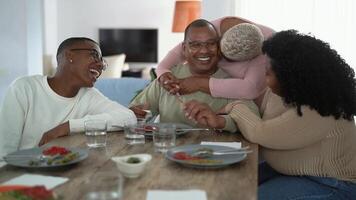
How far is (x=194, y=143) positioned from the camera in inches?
73.8

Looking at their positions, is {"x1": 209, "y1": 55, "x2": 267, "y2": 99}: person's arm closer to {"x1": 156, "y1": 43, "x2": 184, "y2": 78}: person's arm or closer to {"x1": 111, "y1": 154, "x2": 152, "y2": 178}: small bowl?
{"x1": 156, "y1": 43, "x2": 184, "y2": 78}: person's arm

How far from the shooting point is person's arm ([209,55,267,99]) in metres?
2.26

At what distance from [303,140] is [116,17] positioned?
19.8 ft

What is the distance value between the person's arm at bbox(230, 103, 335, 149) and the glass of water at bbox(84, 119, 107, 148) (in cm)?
59

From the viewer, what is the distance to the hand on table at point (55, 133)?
193 cm

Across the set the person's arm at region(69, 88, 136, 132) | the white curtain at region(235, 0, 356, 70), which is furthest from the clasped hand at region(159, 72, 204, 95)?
the white curtain at region(235, 0, 356, 70)

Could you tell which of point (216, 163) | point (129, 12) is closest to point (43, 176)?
point (216, 163)

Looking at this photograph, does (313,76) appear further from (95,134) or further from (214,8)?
(214,8)

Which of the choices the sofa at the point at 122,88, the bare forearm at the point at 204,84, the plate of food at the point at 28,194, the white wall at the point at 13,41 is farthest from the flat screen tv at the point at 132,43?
the plate of food at the point at 28,194

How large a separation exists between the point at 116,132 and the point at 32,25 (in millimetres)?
4003

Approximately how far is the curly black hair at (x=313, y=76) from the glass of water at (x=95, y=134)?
75 centimetres

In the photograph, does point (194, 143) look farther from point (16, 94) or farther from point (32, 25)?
point (32, 25)

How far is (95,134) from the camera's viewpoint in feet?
5.87

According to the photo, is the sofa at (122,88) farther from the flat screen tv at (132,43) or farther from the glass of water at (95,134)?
the flat screen tv at (132,43)
